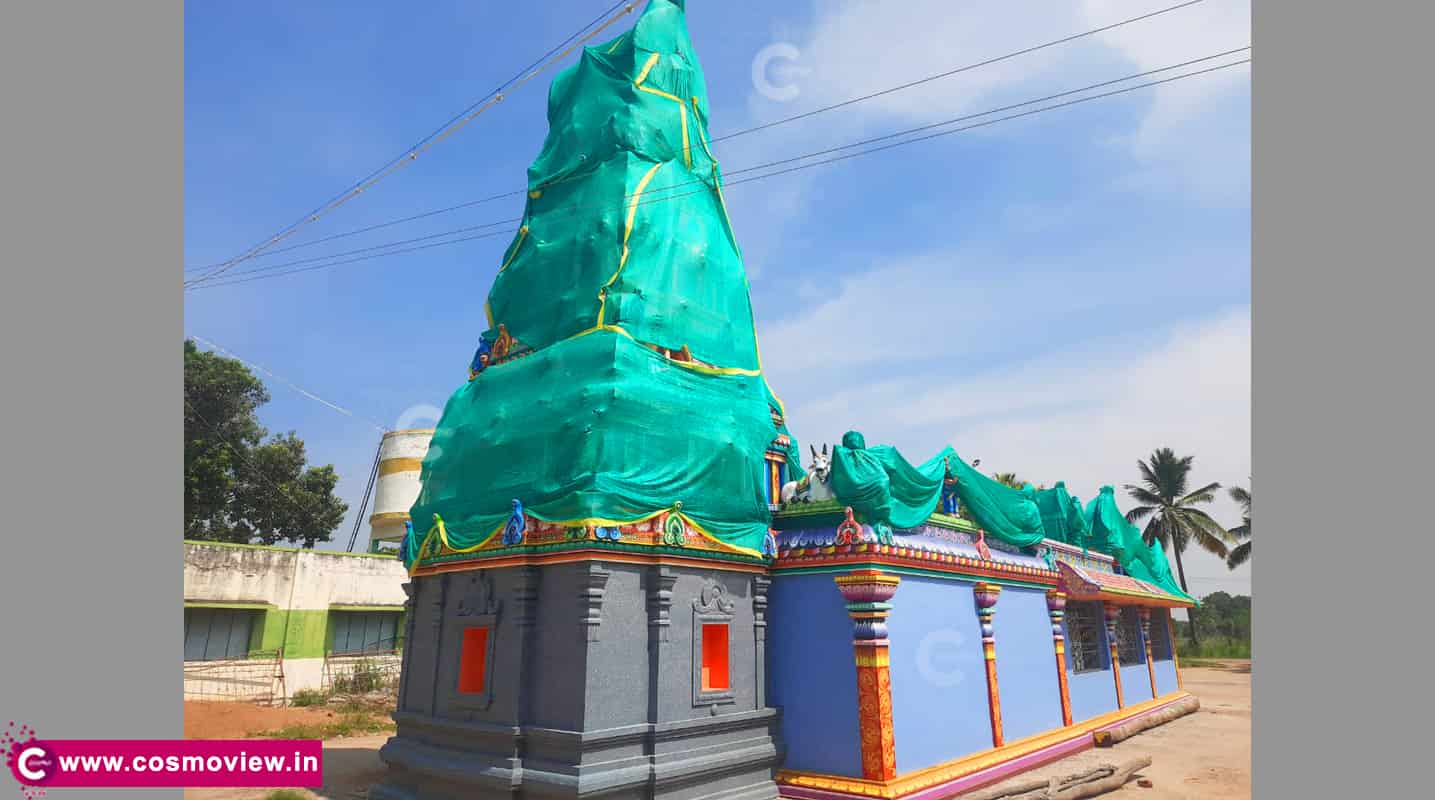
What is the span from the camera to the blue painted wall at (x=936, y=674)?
12.1 m

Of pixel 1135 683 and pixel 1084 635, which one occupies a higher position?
pixel 1084 635

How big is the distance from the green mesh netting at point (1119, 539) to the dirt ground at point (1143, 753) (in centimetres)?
413

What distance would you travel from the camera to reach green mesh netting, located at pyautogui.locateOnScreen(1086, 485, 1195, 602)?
2270cm

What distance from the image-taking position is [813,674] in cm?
1231

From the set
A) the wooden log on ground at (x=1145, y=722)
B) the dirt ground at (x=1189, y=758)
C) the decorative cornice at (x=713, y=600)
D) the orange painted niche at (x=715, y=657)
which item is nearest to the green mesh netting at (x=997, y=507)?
the dirt ground at (x=1189, y=758)

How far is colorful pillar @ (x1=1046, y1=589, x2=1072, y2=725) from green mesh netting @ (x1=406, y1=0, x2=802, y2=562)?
6.39 m

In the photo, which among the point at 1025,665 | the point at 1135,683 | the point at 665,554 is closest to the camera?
the point at 665,554

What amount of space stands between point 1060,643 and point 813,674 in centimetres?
706

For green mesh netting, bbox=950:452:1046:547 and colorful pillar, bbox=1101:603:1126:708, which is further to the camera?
colorful pillar, bbox=1101:603:1126:708

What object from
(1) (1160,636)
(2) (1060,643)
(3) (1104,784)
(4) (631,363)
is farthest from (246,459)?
(1) (1160,636)

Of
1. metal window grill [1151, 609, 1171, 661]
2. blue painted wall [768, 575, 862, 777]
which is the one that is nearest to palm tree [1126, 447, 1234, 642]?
metal window grill [1151, 609, 1171, 661]

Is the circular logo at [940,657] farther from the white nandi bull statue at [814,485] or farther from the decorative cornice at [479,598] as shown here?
the decorative cornice at [479,598]

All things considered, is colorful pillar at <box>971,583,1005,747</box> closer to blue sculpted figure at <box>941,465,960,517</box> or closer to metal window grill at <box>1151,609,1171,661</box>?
blue sculpted figure at <box>941,465,960,517</box>

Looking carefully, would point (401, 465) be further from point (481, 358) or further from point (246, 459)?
point (481, 358)
